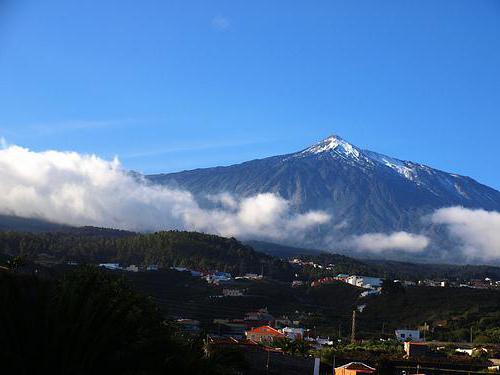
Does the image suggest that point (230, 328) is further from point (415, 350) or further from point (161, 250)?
point (161, 250)

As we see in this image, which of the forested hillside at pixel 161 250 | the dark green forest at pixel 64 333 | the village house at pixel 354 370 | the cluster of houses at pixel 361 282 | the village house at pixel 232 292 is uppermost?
the forested hillside at pixel 161 250

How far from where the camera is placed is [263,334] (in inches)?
2035

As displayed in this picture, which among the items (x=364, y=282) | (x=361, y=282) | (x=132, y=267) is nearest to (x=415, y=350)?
(x=132, y=267)

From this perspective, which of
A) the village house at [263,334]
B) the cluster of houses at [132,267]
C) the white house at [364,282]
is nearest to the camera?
the village house at [263,334]

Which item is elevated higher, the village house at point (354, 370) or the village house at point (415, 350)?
the village house at point (415, 350)

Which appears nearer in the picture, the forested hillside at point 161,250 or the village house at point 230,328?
the village house at point 230,328

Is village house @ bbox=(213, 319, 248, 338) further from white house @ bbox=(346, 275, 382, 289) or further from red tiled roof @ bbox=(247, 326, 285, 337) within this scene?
white house @ bbox=(346, 275, 382, 289)

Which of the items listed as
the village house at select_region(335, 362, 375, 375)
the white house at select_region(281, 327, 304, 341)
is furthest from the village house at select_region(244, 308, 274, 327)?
the village house at select_region(335, 362, 375, 375)

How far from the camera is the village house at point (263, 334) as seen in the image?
166 ft

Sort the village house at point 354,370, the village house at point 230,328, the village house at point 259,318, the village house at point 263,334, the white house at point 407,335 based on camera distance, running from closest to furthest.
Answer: the village house at point 354,370
the village house at point 263,334
the village house at point 230,328
the white house at point 407,335
the village house at point 259,318

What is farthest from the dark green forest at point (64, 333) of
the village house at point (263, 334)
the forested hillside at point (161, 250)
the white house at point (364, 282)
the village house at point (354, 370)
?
the white house at point (364, 282)

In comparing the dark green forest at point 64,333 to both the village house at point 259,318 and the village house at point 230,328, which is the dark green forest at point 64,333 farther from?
the village house at point 259,318

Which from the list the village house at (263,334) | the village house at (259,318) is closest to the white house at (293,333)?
the village house at (263,334)

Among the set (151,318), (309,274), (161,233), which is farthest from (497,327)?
(161,233)
